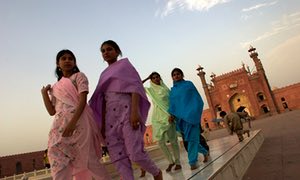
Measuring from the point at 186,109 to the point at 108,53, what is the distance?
7.00 feet

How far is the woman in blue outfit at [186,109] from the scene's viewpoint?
457 centimetres

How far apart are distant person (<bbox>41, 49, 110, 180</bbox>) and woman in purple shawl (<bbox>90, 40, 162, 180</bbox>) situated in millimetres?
170

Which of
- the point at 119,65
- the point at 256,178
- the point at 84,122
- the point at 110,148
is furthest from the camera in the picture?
the point at 256,178

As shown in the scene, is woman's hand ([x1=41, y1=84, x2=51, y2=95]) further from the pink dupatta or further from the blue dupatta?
the blue dupatta

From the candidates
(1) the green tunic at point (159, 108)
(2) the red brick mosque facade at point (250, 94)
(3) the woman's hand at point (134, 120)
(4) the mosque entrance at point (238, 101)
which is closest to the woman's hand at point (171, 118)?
(1) the green tunic at point (159, 108)

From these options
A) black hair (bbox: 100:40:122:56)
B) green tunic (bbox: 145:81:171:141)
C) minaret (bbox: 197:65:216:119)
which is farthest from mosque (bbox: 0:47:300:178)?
black hair (bbox: 100:40:122:56)

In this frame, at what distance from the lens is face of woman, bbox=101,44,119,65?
2980 millimetres

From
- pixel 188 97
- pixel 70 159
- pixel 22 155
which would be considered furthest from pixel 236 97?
pixel 70 159

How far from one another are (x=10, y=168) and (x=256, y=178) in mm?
39299

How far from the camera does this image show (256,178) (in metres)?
4.31

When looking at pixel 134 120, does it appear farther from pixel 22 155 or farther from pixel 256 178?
pixel 22 155

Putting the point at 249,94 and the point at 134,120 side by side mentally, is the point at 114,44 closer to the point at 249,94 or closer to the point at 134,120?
the point at 134,120

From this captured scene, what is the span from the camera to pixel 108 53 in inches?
117

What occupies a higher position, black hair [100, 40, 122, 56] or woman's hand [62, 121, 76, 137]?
black hair [100, 40, 122, 56]
